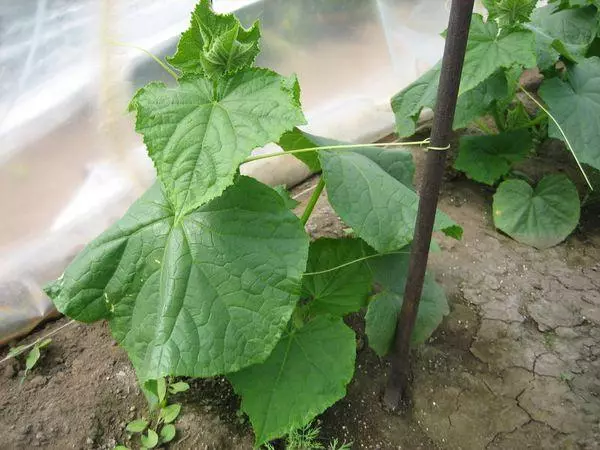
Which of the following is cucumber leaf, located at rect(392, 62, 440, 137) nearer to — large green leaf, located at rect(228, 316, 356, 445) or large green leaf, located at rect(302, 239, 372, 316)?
large green leaf, located at rect(302, 239, 372, 316)

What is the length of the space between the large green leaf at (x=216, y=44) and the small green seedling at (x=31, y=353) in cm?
121

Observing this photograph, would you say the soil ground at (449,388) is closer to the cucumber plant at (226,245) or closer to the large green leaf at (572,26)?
the cucumber plant at (226,245)

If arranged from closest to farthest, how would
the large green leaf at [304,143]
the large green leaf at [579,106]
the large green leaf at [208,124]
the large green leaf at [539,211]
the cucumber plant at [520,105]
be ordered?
the large green leaf at [208,124] < the large green leaf at [304,143] < the cucumber plant at [520,105] < the large green leaf at [579,106] < the large green leaf at [539,211]

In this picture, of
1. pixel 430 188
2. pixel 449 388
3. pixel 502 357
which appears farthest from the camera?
pixel 502 357

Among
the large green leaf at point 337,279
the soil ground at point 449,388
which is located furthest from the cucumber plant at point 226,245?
the soil ground at point 449,388

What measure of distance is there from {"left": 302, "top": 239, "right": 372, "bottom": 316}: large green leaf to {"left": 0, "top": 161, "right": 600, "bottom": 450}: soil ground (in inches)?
12.4

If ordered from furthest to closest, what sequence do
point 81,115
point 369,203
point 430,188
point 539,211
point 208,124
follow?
point 539,211, point 81,115, point 369,203, point 430,188, point 208,124

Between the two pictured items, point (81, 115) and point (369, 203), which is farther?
point (81, 115)

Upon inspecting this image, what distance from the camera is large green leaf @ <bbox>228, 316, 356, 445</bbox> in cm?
147

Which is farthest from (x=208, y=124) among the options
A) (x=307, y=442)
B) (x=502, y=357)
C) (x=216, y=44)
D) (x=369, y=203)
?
(x=502, y=357)

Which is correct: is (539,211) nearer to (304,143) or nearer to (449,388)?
(449,388)

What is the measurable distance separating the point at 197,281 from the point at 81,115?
56.5 inches

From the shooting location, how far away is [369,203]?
149cm

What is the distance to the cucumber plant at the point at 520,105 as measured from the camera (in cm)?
207
